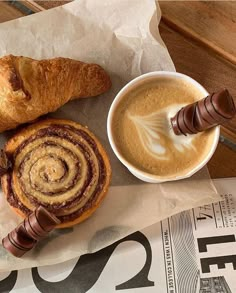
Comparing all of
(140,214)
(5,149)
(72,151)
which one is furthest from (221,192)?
(5,149)

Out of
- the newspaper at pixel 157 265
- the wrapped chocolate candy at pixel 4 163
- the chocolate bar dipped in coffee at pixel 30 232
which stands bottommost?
the newspaper at pixel 157 265

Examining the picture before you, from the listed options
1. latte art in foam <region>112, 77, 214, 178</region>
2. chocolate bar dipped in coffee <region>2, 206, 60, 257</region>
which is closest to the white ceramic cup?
latte art in foam <region>112, 77, 214, 178</region>

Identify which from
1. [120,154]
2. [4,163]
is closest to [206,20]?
[120,154]

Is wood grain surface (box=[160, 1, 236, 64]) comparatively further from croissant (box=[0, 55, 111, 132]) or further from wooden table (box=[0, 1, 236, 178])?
croissant (box=[0, 55, 111, 132])

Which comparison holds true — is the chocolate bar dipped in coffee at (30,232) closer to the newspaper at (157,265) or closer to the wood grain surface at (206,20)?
the newspaper at (157,265)

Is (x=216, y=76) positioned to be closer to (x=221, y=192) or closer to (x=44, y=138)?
(x=221, y=192)

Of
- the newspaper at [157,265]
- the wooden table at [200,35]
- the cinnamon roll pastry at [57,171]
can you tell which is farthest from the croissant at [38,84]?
the newspaper at [157,265]
